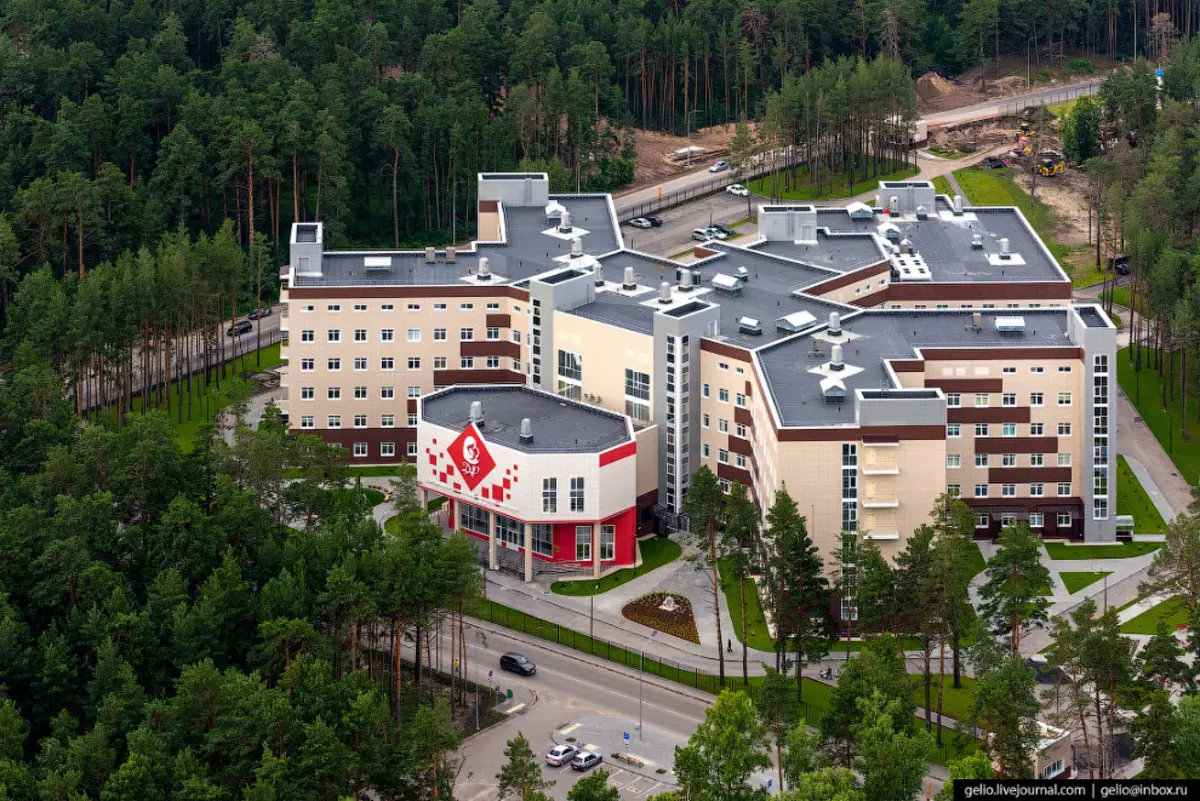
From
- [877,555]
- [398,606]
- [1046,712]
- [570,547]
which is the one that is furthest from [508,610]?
[1046,712]

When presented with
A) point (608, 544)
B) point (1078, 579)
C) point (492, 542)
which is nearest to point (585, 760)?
point (608, 544)

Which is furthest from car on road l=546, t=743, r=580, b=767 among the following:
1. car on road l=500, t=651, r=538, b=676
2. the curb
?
car on road l=500, t=651, r=538, b=676

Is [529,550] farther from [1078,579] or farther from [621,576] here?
[1078,579]

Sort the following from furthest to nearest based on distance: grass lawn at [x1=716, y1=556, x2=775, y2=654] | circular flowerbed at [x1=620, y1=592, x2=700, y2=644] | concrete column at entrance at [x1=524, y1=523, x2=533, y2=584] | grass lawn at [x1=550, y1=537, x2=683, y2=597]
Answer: concrete column at entrance at [x1=524, y1=523, x2=533, y2=584] < grass lawn at [x1=550, y1=537, x2=683, y2=597] < circular flowerbed at [x1=620, y1=592, x2=700, y2=644] < grass lawn at [x1=716, y1=556, x2=775, y2=654]

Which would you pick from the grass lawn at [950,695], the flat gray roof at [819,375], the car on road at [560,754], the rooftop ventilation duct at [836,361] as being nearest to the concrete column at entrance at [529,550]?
the flat gray roof at [819,375]

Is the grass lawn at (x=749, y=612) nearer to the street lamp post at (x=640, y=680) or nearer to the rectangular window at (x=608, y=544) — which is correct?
the street lamp post at (x=640, y=680)

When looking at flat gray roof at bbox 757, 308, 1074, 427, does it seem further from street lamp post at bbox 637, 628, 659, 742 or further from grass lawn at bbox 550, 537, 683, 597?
street lamp post at bbox 637, 628, 659, 742
